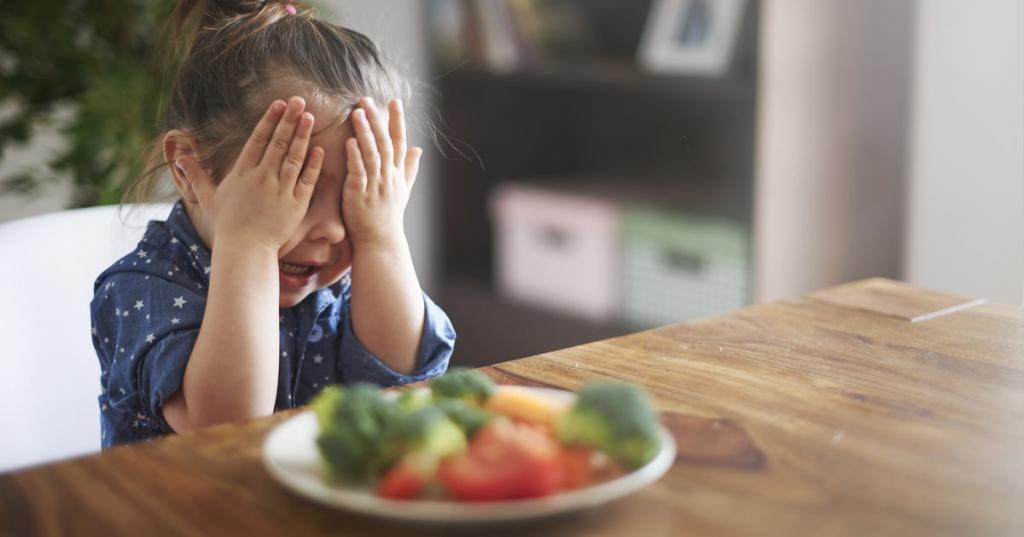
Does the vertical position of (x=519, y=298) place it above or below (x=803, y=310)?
below

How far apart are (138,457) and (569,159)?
7.47 feet

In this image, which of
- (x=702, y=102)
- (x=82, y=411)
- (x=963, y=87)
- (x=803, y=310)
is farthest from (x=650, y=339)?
(x=702, y=102)

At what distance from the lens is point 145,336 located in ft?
3.13

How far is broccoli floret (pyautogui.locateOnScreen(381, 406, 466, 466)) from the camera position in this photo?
22.2 inches

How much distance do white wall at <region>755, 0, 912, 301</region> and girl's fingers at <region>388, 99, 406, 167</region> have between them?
117cm

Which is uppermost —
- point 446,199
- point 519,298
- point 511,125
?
point 511,125

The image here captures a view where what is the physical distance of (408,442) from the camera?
57cm

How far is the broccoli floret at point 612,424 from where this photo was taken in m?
0.58

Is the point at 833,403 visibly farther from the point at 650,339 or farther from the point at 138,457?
the point at 138,457

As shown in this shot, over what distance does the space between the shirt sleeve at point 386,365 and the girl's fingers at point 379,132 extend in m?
0.17

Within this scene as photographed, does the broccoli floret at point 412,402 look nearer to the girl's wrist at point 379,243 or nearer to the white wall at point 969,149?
the girl's wrist at point 379,243

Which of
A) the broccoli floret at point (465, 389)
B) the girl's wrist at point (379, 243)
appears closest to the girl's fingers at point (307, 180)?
the girl's wrist at point (379, 243)

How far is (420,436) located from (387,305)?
50 centimetres

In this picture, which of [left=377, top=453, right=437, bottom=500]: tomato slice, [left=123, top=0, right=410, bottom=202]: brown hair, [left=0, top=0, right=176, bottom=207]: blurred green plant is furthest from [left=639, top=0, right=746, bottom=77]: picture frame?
[left=377, top=453, right=437, bottom=500]: tomato slice
